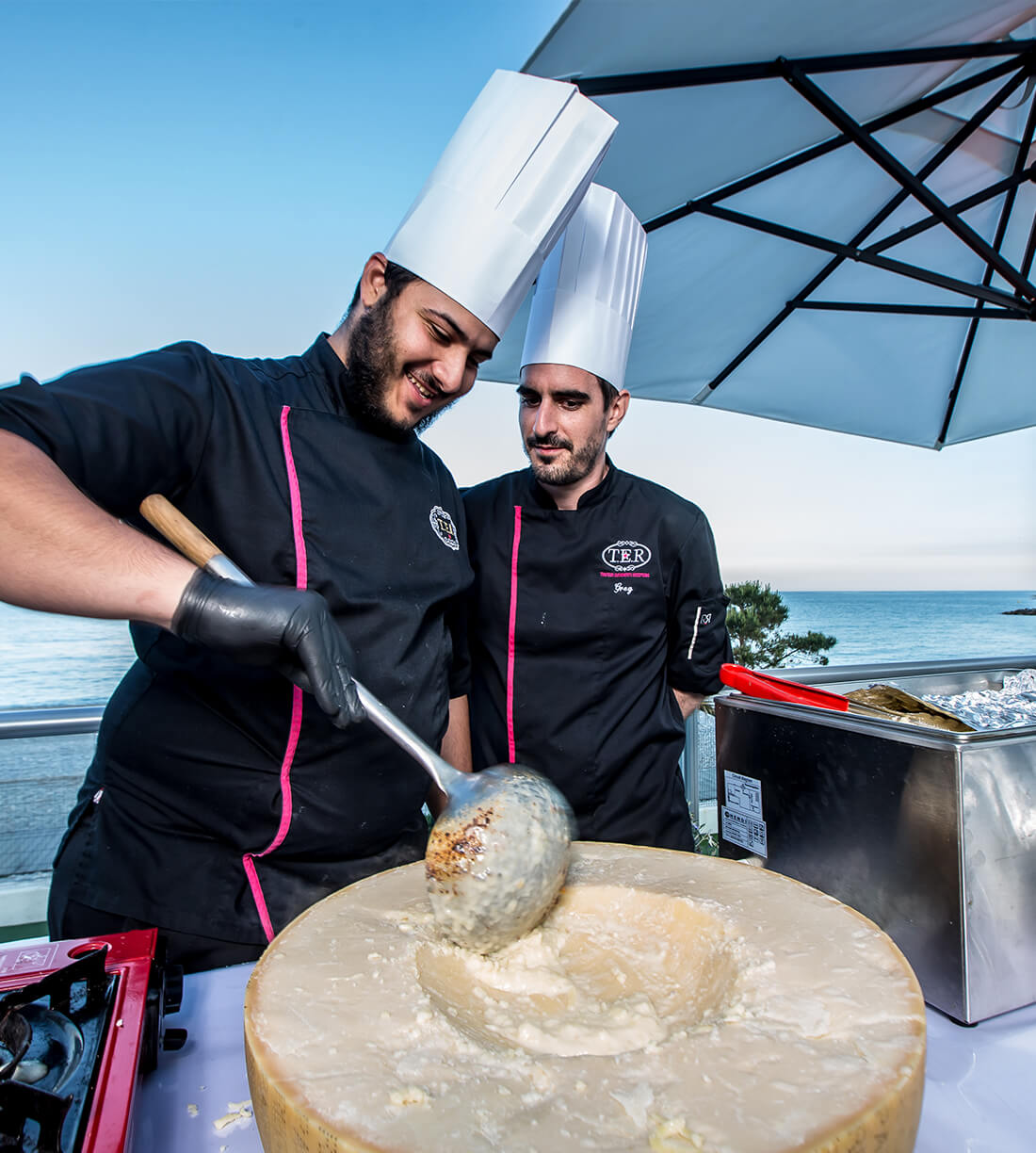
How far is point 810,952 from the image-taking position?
0.67 meters

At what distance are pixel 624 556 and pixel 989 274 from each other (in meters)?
2.19

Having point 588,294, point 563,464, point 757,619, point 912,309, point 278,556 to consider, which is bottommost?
point 757,619

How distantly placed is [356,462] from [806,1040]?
0.96 metres

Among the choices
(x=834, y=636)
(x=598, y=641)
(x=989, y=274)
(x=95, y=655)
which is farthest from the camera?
(x=834, y=636)

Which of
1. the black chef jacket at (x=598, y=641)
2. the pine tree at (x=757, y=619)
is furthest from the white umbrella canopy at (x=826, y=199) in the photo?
the pine tree at (x=757, y=619)

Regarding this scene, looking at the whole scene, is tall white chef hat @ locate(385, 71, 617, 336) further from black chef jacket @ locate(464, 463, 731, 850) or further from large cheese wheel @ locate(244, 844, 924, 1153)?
large cheese wheel @ locate(244, 844, 924, 1153)

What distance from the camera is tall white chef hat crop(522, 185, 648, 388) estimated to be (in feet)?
5.82

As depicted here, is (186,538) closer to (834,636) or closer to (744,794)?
(744,794)

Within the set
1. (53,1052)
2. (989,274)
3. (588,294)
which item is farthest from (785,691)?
(989,274)

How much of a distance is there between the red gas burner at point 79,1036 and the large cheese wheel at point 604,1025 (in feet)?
0.30

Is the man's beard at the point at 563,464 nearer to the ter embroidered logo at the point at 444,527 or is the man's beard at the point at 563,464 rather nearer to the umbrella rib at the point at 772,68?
the ter embroidered logo at the point at 444,527

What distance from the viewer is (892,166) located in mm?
2158

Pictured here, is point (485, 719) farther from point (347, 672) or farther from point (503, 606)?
point (347, 672)

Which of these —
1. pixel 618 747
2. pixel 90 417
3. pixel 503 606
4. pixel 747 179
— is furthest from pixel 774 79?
pixel 90 417
